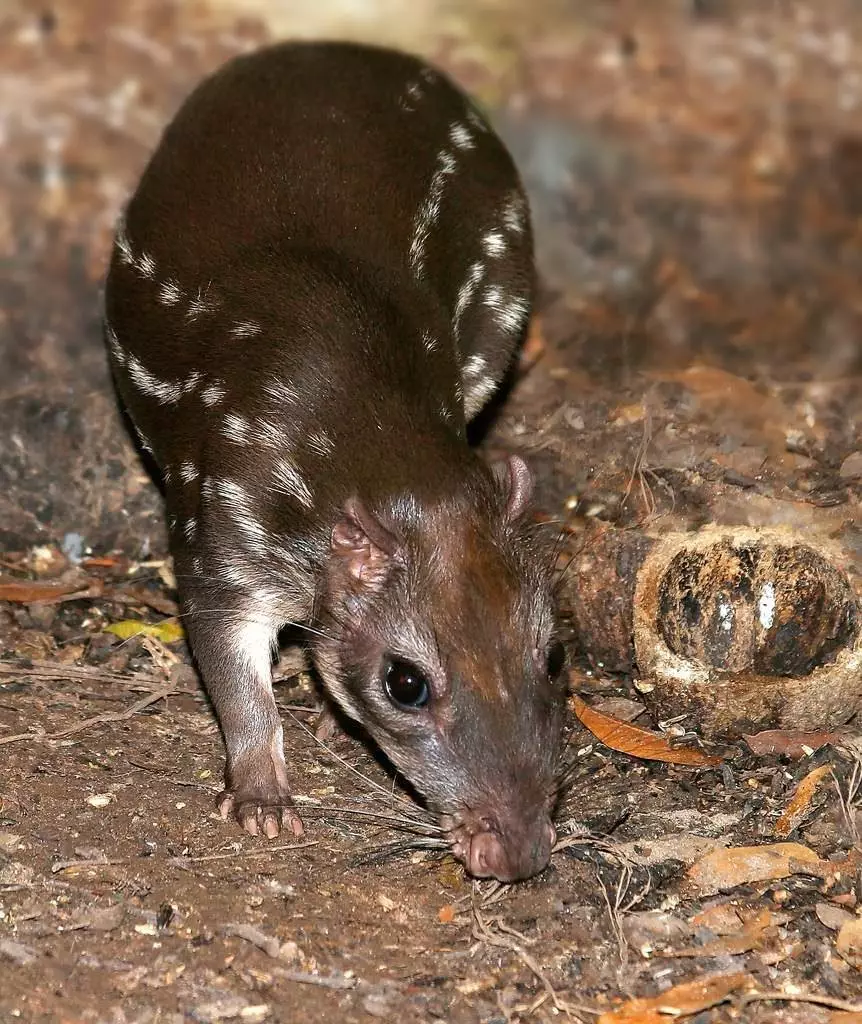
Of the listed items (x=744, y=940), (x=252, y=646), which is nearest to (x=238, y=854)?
(x=252, y=646)

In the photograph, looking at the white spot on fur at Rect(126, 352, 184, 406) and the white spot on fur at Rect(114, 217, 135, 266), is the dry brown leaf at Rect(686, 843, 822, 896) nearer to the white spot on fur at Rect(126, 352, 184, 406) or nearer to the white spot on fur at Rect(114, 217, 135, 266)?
the white spot on fur at Rect(126, 352, 184, 406)

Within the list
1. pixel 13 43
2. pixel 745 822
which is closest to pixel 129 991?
pixel 745 822

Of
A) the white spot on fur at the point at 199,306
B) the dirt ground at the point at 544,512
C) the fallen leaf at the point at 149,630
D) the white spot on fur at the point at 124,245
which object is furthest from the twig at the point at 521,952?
the white spot on fur at the point at 124,245

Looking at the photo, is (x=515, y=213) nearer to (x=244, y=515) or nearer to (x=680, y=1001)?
(x=244, y=515)

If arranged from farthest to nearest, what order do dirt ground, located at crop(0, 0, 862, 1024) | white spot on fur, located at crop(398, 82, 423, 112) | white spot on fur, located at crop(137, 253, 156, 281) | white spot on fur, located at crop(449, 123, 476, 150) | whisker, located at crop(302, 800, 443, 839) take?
white spot on fur, located at crop(449, 123, 476, 150) < white spot on fur, located at crop(398, 82, 423, 112) < white spot on fur, located at crop(137, 253, 156, 281) < whisker, located at crop(302, 800, 443, 839) < dirt ground, located at crop(0, 0, 862, 1024)

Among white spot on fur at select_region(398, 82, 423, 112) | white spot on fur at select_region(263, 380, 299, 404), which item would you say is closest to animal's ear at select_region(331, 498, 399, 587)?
white spot on fur at select_region(263, 380, 299, 404)

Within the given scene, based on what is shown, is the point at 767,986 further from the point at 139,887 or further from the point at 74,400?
the point at 74,400
